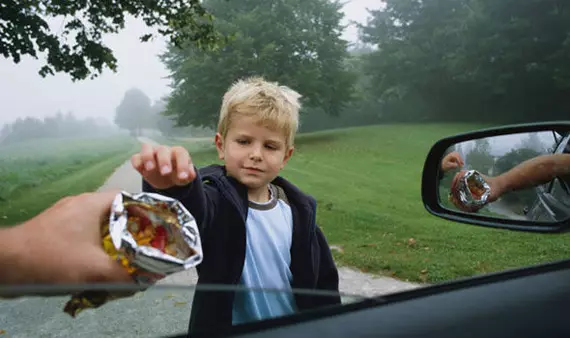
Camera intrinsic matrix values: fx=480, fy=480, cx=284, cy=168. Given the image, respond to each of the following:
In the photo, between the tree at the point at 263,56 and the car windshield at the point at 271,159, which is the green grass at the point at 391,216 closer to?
the car windshield at the point at 271,159

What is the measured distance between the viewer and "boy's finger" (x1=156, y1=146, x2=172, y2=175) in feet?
1.84

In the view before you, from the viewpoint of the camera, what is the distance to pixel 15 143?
125cm

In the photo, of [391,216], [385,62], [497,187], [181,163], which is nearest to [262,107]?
[181,163]

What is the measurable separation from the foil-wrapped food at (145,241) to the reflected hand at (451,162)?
33.3 inches

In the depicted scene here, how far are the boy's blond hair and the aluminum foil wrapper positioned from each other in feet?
1.36

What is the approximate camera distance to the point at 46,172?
129cm

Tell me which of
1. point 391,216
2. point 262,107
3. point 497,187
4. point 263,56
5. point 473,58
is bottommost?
point 391,216

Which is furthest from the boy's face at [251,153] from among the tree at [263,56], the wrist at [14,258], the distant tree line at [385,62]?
the tree at [263,56]

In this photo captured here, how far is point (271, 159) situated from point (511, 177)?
1.75 feet

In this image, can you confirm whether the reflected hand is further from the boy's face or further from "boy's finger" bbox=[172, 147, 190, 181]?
"boy's finger" bbox=[172, 147, 190, 181]

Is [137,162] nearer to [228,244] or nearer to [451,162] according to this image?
[228,244]

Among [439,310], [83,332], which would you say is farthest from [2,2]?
[439,310]

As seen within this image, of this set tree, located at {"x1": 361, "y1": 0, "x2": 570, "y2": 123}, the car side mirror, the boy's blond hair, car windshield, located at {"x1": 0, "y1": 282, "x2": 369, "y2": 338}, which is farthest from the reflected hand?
tree, located at {"x1": 361, "y1": 0, "x2": 570, "y2": 123}

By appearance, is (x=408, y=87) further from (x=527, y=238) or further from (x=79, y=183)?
(x=79, y=183)
